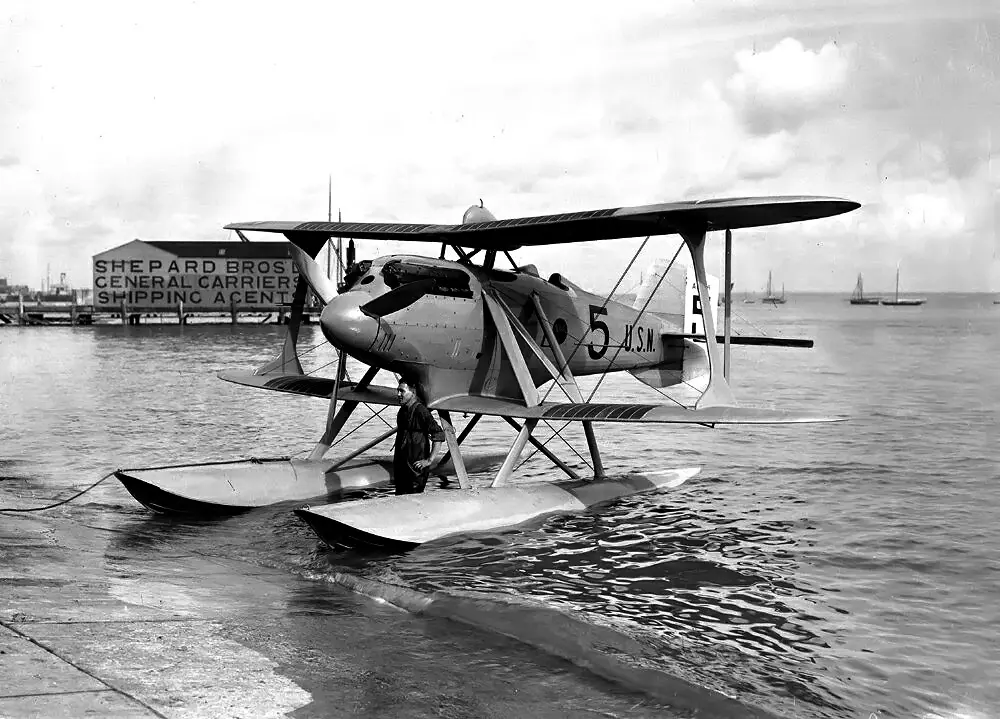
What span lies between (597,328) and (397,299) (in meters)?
4.21

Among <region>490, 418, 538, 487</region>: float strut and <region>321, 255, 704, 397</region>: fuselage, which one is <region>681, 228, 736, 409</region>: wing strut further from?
<region>321, 255, 704, 397</region>: fuselage

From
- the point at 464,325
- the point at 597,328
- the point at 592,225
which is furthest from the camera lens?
the point at 597,328

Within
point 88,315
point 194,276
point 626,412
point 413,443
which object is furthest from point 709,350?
point 88,315

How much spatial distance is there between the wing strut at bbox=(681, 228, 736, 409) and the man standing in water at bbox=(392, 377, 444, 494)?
11.2ft

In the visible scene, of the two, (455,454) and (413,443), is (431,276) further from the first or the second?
(455,454)

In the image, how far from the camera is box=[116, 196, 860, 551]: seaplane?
12047mm

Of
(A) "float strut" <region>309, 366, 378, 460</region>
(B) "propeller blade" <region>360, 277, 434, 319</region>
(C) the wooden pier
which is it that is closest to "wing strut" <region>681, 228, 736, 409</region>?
(B) "propeller blade" <region>360, 277, 434, 319</region>

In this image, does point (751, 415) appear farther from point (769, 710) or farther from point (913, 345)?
point (913, 345)

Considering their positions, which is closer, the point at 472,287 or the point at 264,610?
the point at 264,610

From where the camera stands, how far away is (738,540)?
517 inches

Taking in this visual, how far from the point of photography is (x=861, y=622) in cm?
A: 974

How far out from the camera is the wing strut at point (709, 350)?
1258 cm

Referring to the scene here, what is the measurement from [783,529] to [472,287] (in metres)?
5.53

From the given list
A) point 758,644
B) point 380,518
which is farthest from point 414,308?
point 758,644
